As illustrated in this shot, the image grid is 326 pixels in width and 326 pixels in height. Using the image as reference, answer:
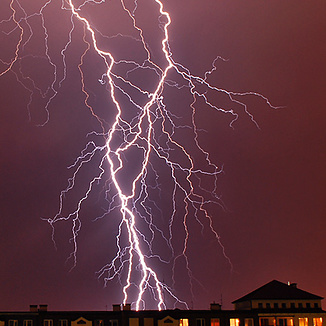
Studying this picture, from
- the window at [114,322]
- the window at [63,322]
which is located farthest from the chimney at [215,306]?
the window at [63,322]

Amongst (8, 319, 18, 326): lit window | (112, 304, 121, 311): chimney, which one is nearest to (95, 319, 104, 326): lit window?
(112, 304, 121, 311): chimney

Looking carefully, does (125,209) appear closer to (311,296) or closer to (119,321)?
(119,321)

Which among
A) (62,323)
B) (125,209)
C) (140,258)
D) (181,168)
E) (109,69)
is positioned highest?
(109,69)

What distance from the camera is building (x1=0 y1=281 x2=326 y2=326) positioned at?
3994cm

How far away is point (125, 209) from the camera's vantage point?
38.4 m

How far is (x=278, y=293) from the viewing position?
42.2 meters

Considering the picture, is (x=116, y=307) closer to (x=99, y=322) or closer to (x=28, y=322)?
(x=99, y=322)

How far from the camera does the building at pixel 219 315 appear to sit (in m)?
39.9

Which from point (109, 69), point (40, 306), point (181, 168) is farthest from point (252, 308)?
point (109, 69)

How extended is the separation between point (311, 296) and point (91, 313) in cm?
1215

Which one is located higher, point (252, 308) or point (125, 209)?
point (125, 209)

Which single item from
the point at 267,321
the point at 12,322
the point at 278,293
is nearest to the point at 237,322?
the point at 267,321

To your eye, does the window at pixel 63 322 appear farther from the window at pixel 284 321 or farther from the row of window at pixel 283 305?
the window at pixel 284 321

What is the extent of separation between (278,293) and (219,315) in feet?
12.5
